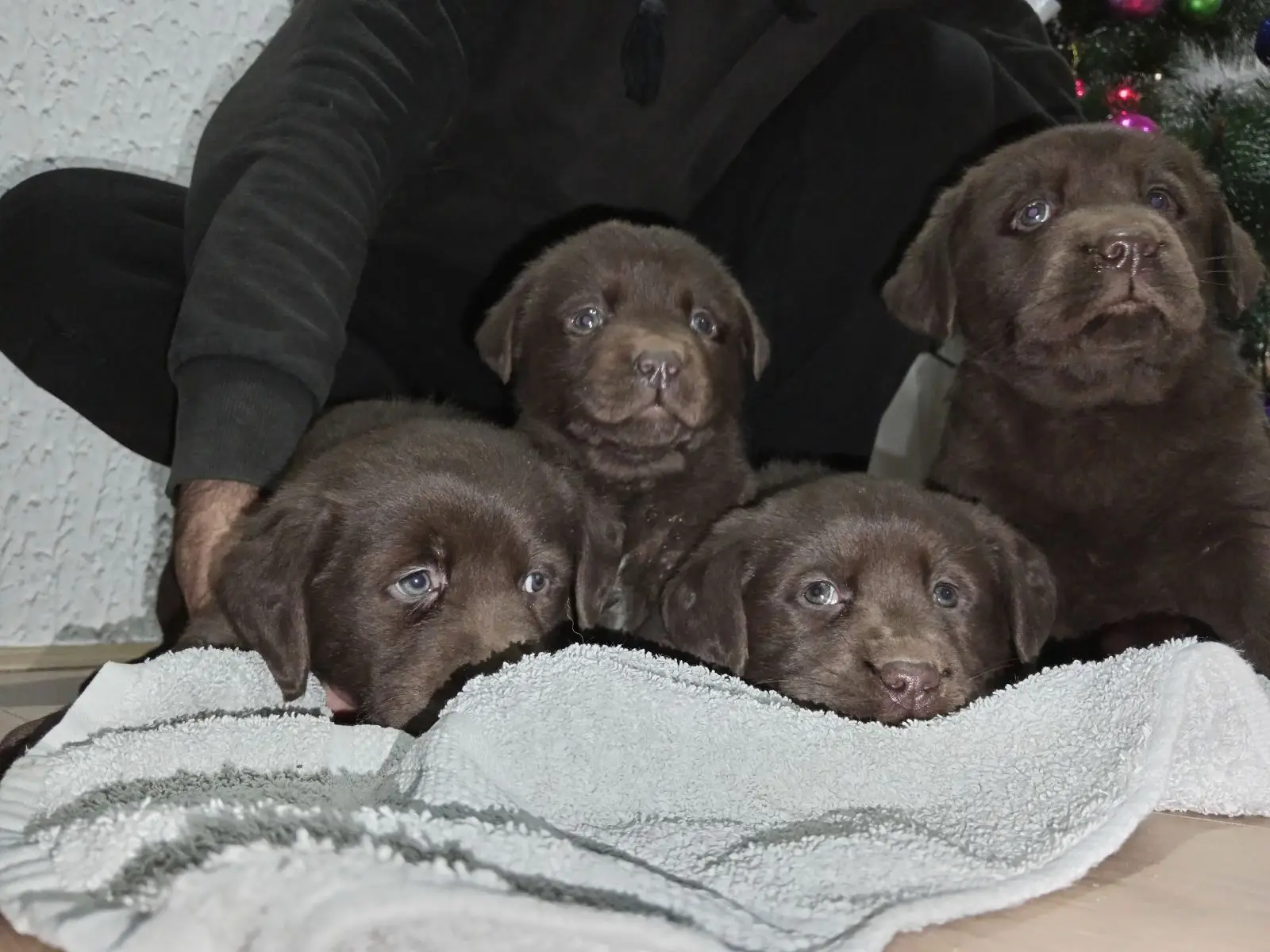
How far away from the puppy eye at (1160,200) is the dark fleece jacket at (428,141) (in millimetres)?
1318

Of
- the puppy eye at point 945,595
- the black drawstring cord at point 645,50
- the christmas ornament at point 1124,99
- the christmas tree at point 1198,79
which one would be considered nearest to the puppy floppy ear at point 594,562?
the puppy eye at point 945,595

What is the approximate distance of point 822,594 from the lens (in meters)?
2.30

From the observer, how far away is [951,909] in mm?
1242

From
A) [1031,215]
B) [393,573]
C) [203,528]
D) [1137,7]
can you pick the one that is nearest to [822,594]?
[393,573]

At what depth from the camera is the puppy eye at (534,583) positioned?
224 centimetres

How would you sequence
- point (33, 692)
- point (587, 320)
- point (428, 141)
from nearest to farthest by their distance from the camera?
1. point (587, 320)
2. point (428, 141)
3. point (33, 692)

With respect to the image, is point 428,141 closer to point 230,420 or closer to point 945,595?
point 230,420

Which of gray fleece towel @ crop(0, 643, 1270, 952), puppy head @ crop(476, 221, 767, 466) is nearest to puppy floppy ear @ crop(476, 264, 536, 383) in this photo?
puppy head @ crop(476, 221, 767, 466)

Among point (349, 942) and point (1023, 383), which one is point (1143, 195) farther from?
point (349, 942)

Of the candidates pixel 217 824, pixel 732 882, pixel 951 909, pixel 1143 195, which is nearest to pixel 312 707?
pixel 217 824

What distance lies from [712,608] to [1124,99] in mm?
2792

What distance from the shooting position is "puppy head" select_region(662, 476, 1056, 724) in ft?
7.30

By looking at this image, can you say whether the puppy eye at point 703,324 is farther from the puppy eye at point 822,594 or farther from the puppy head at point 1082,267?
the puppy eye at point 822,594

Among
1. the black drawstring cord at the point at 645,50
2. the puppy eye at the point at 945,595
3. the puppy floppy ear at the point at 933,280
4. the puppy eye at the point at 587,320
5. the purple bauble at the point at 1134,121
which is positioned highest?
the purple bauble at the point at 1134,121
